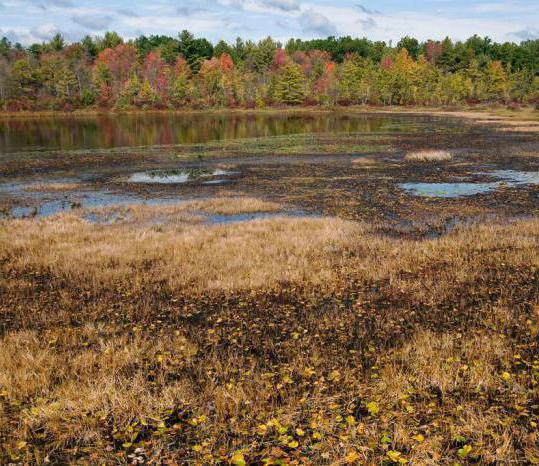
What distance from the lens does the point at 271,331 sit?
1066 centimetres

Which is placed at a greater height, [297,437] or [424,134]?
[424,134]

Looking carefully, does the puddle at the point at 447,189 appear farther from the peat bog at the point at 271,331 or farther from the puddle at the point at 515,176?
the puddle at the point at 515,176

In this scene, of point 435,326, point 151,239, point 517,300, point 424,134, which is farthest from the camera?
point 424,134

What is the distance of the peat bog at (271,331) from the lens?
6906mm

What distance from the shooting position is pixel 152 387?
8.22 m

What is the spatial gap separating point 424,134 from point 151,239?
54.2 m

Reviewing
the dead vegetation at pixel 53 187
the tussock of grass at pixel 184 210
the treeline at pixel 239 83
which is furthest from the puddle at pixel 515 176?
the treeline at pixel 239 83

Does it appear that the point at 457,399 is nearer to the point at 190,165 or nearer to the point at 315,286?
the point at 315,286

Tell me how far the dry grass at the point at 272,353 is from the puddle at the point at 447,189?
10.6 m

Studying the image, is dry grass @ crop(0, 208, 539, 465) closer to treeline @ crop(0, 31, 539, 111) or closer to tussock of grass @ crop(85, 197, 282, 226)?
tussock of grass @ crop(85, 197, 282, 226)

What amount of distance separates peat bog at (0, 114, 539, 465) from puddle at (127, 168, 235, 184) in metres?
8.49

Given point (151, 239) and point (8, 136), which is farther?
point (8, 136)

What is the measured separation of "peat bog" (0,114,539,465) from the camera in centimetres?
691

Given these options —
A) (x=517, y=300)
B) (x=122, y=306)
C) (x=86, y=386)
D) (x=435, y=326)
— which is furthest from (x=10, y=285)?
(x=517, y=300)
